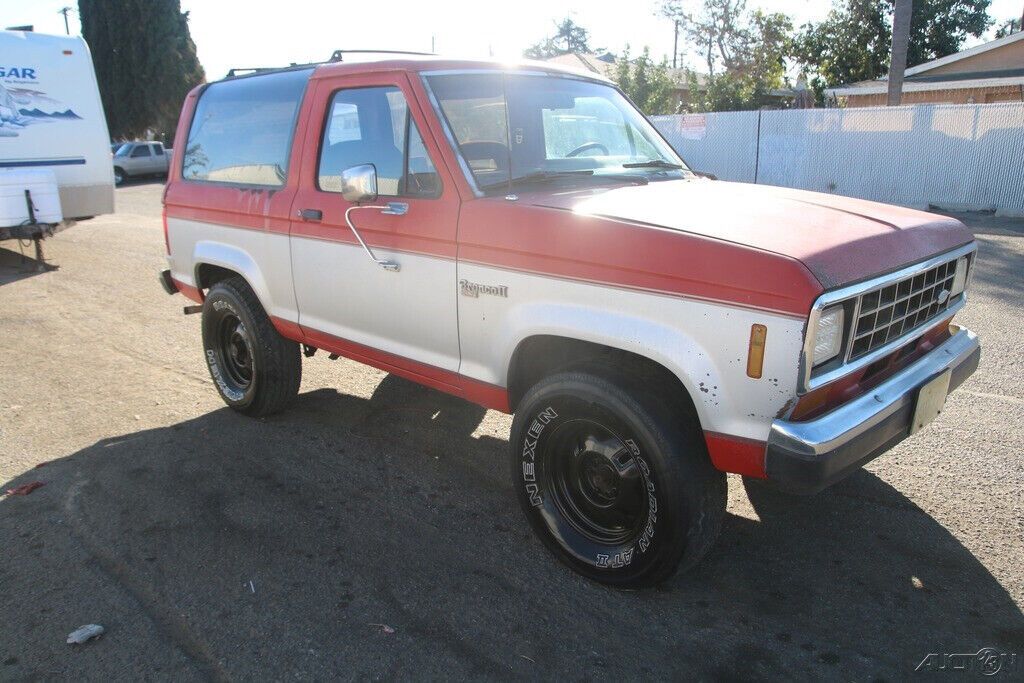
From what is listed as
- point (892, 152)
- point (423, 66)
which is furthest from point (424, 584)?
point (892, 152)

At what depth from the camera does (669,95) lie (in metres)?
31.2

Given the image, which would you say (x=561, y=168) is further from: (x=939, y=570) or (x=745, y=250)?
(x=939, y=570)

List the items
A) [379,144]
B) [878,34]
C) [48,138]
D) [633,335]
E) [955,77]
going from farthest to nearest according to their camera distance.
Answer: [878,34] → [955,77] → [48,138] → [379,144] → [633,335]

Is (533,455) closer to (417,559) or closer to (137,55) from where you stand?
(417,559)

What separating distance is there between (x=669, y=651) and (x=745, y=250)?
1.49m

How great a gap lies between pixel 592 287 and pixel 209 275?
11.3 ft

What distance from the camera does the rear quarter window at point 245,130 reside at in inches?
178

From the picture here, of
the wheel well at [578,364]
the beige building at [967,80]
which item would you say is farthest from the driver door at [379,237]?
the beige building at [967,80]

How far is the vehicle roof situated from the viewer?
12.5 feet

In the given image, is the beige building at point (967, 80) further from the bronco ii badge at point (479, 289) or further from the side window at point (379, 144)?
the bronco ii badge at point (479, 289)

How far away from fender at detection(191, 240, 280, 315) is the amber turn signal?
3068 millimetres

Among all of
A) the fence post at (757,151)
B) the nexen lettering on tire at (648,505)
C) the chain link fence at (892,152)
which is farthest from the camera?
the fence post at (757,151)

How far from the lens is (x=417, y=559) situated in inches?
138

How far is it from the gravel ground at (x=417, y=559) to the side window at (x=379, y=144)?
63.8 inches
